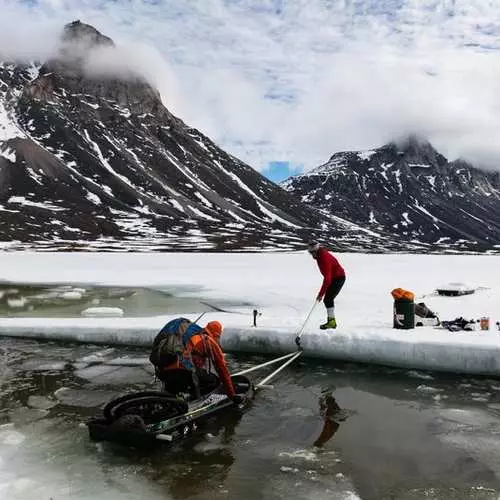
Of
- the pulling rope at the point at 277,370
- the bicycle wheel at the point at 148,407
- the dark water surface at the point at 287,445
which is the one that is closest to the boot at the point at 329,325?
the pulling rope at the point at 277,370

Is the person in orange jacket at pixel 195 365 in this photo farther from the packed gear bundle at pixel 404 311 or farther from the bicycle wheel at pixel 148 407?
the packed gear bundle at pixel 404 311

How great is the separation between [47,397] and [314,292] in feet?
49.6

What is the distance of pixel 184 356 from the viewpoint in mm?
8367

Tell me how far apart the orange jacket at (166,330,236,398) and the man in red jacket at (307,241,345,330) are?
4901mm

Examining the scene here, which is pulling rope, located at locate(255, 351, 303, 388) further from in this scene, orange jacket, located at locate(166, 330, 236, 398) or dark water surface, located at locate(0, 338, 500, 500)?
orange jacket, located at locate(166, 330, 236, 398)

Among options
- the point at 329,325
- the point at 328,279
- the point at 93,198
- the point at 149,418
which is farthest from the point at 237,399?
the point at 93,198

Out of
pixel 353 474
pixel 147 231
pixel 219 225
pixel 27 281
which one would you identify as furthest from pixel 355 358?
pixel 219 225

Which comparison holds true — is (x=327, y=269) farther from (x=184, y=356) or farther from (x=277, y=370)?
(x=184, y=356)

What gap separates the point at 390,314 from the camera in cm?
1616

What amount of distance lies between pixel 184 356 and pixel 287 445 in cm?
194

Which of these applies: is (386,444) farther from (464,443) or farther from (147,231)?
(147,231)

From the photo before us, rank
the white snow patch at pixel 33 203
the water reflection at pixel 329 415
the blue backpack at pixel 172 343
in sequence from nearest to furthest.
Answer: the water reflection at pixel 329 415 → the blue backpack at pixel 172 343 → the white snow patch at pixel 33 203

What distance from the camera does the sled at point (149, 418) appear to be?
24.2ft

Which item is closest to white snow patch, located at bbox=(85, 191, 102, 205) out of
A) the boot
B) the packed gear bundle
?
the boot
